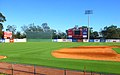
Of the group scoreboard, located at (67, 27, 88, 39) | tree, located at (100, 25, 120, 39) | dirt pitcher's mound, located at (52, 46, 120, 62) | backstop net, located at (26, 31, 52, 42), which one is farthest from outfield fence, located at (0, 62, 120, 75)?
tree, located at (100, 25, 120, 39)

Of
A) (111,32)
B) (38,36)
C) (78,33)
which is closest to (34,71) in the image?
(78,33)

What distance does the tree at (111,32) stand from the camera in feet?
530

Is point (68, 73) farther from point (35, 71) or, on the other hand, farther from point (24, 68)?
point (24, 68)

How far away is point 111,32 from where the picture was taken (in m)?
163

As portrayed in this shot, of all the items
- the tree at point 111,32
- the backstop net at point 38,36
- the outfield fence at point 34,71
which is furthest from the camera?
the tree at point 111,32

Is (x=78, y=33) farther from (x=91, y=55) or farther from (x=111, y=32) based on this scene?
(x=111, y=32)

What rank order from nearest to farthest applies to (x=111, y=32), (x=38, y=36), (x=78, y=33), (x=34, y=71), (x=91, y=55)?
(x=34, y=71)
(x=91, y=55)
(x=78, y=33)
(x=38, y=36)
(x=111, y=32)

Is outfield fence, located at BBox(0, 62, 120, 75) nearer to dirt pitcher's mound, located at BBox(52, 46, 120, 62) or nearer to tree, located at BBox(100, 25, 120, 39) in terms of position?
dirt pitcher's mound, located at BBox(52, 46, 120, 62)

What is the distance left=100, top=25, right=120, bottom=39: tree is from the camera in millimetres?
161400

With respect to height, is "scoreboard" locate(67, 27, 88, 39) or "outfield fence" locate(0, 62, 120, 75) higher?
"scoreboard" locate(67, 27, 88, 39)

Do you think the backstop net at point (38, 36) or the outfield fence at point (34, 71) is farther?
the backstop net at point (38, 36)

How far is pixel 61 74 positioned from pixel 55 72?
2.80 ft

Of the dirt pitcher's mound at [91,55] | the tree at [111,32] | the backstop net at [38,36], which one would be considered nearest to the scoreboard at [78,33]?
the backstop net at [38,36]

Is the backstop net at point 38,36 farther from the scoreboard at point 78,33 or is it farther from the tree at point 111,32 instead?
the tree at point 111,32
